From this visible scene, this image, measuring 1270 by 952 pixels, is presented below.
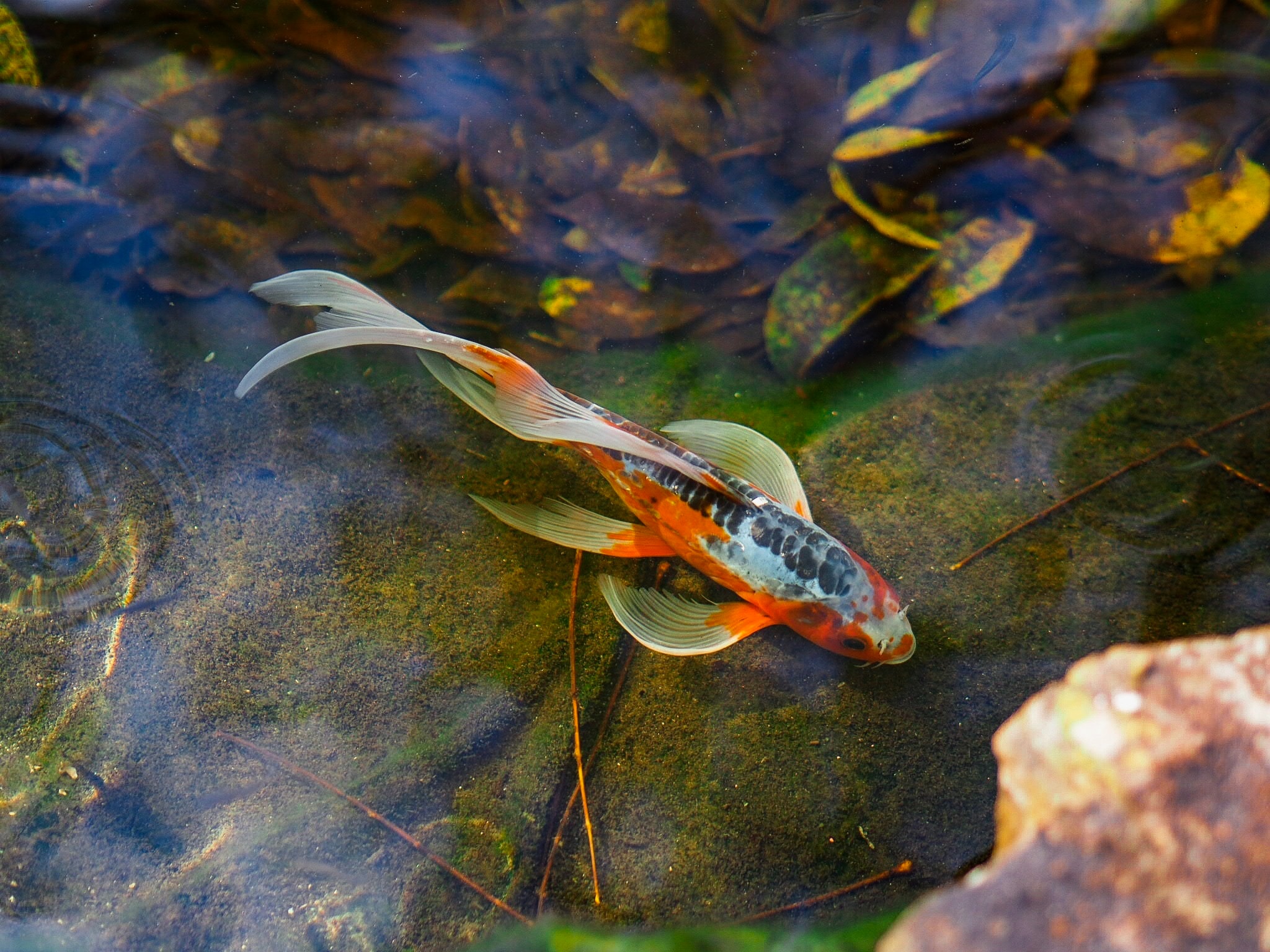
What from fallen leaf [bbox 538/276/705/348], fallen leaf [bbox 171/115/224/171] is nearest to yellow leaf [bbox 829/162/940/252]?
fallen leaf [bbox 538/276/705/348]

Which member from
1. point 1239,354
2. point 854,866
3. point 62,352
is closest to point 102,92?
point 62,352

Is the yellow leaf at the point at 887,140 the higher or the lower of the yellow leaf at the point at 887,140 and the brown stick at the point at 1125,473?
the higher

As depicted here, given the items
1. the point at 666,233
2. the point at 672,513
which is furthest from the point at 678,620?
the point at 666,233

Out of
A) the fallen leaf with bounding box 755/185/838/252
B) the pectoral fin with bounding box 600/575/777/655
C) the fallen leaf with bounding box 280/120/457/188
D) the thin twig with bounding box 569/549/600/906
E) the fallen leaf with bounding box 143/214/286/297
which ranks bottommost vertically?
the thin twig with bounding box 569/549/600/906

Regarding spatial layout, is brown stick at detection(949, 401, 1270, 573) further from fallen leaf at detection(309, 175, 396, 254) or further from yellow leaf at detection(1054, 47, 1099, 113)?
fallen leaf at detection(309, 175, 396, 254)

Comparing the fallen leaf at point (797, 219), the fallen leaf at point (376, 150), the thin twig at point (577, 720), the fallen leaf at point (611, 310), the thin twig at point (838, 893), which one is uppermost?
the fallen leaf at point (376, 150)

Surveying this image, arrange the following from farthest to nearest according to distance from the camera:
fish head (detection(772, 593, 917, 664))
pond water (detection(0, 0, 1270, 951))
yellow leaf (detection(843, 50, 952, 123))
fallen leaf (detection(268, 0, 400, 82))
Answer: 1. fallen leaf (detection(268, 0, 400, 82))
2. yellow leaf (detection(843, 50, 952, 123))
3. fish head (detection(772, 593, 917, 664))
4. pond water (detection(0, 0, 1270, 951))

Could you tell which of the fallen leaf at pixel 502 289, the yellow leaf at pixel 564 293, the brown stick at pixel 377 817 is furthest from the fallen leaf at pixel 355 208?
the brown stick at pixel 377 817

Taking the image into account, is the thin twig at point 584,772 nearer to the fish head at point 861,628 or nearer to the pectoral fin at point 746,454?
the fish head at point 861,628

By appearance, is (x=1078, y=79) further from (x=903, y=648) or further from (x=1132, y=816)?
(x=1132, y=816)
